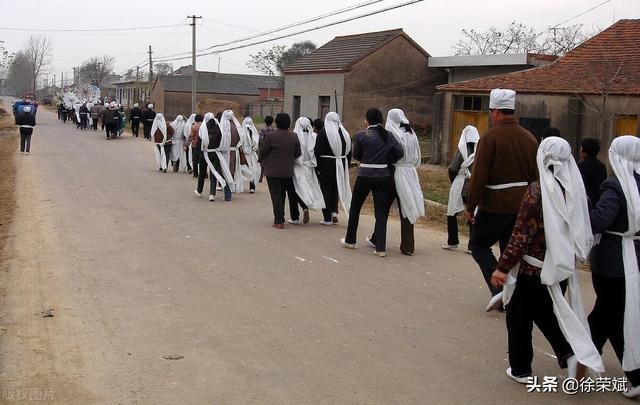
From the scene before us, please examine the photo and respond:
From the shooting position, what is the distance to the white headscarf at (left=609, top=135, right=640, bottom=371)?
4.87 metres

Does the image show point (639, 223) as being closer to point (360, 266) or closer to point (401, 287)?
point (401, 287)

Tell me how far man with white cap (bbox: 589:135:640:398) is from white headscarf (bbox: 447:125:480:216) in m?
4.06

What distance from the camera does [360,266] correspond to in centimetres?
888

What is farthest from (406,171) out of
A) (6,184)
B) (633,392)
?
(6,184)

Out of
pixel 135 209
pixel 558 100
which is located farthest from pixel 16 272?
pixel 558 100

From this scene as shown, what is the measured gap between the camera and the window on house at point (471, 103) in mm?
23719

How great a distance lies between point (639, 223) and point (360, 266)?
14.2 ft

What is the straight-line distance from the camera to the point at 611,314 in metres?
5.09

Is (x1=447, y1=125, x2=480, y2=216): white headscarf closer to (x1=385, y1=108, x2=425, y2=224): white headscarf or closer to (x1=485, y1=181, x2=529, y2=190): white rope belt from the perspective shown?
(x1=385, y1=108, x2=425, y2=224): white headscarf

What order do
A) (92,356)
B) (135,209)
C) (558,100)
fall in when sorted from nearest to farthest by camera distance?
(92,356) < (135,209) < (558,100)

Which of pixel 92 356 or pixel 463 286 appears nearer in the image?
pixel 92 356

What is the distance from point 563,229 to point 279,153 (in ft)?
23.3

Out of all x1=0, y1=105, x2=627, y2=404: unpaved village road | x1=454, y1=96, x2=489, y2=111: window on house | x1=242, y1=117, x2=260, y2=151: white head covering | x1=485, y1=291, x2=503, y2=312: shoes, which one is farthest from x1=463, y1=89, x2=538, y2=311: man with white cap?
A: x1=454, y1=96, x2=489, y2=111: window on house

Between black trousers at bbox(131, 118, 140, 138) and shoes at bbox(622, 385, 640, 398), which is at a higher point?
black trousers at bbox(131, 118, 140, 138)
